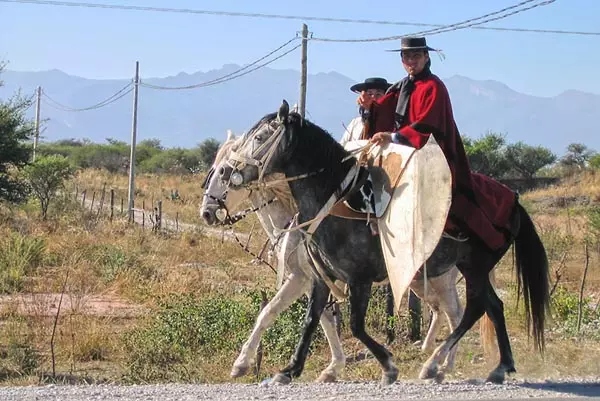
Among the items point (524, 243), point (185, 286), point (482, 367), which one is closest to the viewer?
point (524, 243)

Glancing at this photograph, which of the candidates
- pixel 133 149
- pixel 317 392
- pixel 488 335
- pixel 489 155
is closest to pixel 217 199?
pixel 317 392

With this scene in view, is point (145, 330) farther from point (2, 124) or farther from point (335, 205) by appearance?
point (2, 124)

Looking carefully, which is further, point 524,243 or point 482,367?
point 482,367

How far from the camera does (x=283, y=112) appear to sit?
7.02 metres

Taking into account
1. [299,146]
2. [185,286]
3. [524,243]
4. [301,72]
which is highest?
[301,72]

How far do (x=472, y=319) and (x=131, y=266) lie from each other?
11211 millimetres

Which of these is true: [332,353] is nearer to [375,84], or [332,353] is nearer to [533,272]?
[533,272]

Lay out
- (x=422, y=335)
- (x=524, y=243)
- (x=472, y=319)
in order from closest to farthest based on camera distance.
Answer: (x=472, y=319) < (x=524, y=243) < (x=422, y=335)

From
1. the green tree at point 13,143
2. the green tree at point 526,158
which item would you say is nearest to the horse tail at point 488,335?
the green tree at point 13,143

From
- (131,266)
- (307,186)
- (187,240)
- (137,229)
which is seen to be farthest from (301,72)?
(307,186)

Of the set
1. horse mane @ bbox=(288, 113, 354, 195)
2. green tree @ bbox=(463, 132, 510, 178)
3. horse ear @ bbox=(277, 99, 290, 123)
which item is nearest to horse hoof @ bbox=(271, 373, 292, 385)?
horse mane @ bbox=(288, 113, 354, 195)

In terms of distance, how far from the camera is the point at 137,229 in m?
25.2

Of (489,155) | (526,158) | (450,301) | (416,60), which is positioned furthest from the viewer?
(526,158)

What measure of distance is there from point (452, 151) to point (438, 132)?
0.22 meters
